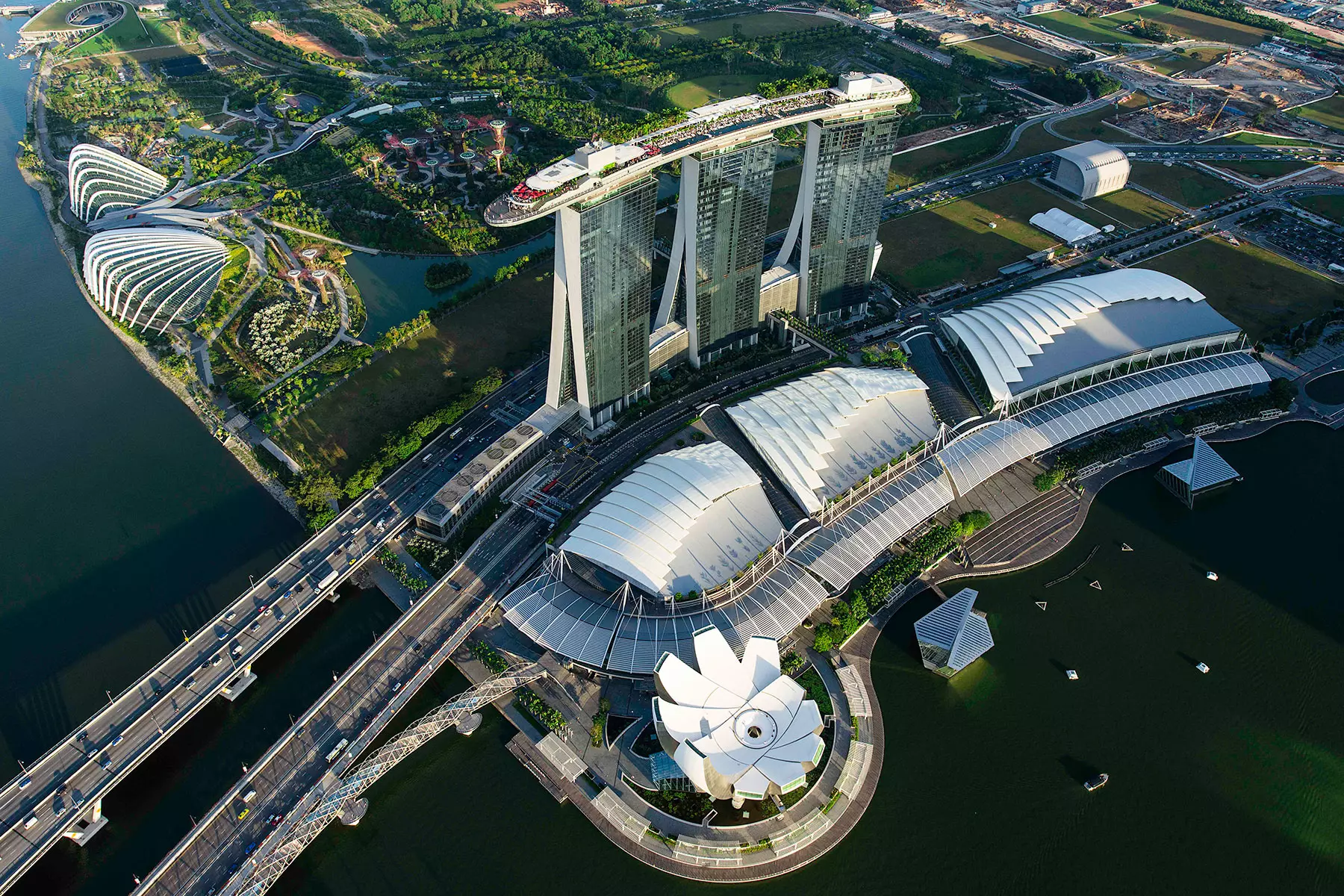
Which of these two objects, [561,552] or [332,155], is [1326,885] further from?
[332,155]

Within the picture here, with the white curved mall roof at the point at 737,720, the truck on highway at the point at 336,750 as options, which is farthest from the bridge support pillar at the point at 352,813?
the white curved mall roof at the point at 737,720

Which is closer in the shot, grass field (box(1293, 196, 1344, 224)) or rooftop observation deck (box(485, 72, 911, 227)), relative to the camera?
rooftop observation deck (box(485, 72, 911, 227))

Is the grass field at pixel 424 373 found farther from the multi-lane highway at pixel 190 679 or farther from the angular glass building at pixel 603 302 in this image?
the angular glass building at pixel 603 302

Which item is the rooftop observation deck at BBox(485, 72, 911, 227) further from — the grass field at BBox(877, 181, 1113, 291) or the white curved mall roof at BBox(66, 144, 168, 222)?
the white curved mall roof at BBox(66, 144, 168, 222)

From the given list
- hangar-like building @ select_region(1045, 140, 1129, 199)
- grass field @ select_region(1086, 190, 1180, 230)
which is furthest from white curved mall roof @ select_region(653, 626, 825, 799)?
hangar-like building @ select_region(1045, 140, 1129, 199)

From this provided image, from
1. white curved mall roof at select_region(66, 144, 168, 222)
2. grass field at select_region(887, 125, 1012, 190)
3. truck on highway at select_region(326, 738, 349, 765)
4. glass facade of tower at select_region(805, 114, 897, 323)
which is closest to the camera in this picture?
truck on highway at select_region(326, 738, 349, 765)

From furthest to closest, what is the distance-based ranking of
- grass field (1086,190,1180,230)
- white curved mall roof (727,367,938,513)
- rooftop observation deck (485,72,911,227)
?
1. grass field (1086,190,1180,230)
2. white curved mall roof (727,367,938,513)
3. rooftop observation deck (485,72,911,227)

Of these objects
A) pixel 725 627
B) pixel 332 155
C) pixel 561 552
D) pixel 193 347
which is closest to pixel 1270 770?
pixel 725 627
